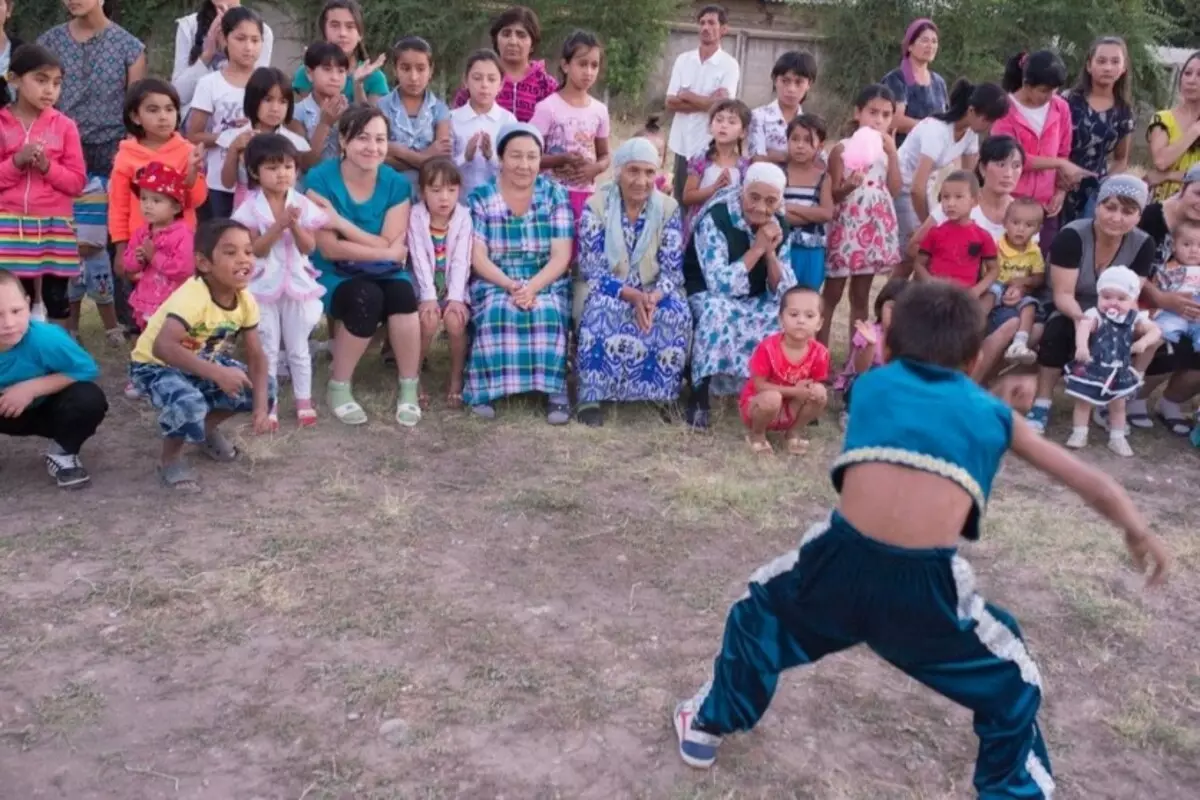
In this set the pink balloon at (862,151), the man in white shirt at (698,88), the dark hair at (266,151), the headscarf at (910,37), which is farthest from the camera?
the man in white shirt at (698,88)

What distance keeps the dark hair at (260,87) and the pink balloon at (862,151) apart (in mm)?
2839

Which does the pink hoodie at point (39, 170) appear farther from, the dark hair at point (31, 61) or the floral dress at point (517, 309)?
the floral dress at point (517, 309)

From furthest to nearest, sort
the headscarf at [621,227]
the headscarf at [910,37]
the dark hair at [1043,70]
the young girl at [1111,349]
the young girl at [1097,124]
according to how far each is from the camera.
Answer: the headscarf at [910,37]
the young girl at [1097,124]
the dark hair at [1043,70]
the headscarf at [621,227]
the young girl at [1111,349]

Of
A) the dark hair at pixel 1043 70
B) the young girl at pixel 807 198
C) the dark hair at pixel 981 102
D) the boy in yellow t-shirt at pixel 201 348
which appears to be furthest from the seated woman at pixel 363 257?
the dark hair at pixel 1043 70

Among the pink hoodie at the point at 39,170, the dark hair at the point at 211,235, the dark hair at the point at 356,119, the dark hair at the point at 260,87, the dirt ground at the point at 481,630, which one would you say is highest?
the dark hair at the point at 260,87

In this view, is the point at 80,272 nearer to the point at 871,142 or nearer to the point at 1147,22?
the point at 871,142

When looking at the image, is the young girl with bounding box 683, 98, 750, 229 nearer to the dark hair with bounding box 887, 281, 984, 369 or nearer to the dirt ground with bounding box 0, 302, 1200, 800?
the dirt ground with bounding box 0, 302, 1200, 800

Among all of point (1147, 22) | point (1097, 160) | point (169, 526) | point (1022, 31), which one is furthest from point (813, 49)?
point (169, 526)

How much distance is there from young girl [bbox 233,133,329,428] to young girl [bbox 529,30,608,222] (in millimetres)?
1415

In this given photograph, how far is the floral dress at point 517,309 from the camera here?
17.5ft

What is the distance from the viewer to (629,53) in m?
15.7

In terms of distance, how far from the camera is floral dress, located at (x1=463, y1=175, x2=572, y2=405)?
5340 millimetres

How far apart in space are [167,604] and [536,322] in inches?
95.9

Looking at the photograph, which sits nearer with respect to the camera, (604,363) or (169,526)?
(169,526)
